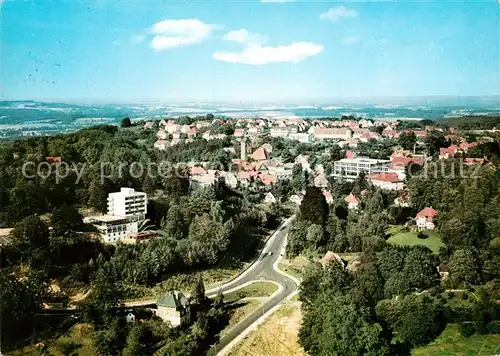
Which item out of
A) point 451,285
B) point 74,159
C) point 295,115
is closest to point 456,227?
point 451,285

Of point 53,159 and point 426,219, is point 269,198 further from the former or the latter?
point 53,159

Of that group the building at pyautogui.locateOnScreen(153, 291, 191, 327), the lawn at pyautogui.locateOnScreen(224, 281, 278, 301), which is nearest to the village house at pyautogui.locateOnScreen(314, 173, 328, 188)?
the lawn at pyautogui.locateOnScreen(224, 281, 278, 301)

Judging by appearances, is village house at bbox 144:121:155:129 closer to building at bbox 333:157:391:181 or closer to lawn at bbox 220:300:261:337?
building at bbox 333:157:391:181

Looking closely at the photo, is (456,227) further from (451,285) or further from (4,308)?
(4,308)

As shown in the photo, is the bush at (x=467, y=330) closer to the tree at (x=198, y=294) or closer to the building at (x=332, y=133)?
the tree at (x=198, y=294)

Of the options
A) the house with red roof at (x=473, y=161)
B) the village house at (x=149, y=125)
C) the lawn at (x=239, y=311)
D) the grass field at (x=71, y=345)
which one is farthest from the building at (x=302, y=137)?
the grass field at (x=71, y=345)
